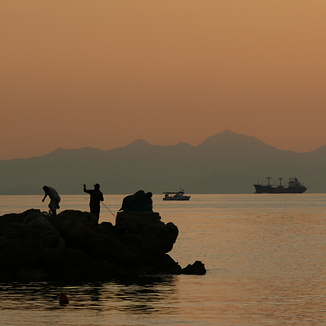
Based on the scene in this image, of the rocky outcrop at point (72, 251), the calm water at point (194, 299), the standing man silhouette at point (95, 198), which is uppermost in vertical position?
the standing man silhouette at point (95, 198)

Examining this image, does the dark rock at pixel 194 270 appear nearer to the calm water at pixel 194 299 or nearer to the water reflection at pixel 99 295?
the calm water at pixel 194 299

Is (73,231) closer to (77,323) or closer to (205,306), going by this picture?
(205,306)

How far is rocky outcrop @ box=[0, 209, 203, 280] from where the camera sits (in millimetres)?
34781

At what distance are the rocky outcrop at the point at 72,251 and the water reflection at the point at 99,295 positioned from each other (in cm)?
194

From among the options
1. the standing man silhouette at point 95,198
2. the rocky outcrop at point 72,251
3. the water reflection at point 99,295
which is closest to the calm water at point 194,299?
the water reflection at point 99,295

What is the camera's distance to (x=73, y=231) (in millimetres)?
36406

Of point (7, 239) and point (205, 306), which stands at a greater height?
point (7, 239)

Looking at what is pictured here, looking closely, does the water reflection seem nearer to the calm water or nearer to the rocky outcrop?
the calm water

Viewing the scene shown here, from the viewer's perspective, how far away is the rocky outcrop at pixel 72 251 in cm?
3478

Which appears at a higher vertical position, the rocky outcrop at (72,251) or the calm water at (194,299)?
the rocky outcrop at (72,251)

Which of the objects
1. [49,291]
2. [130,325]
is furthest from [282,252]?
[130,325]

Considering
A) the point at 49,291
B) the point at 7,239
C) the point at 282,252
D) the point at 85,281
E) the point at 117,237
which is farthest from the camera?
the point at 282,252

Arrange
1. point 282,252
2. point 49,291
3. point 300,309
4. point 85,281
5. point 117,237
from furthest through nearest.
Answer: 1. point 282,252
2. point 117,237
3. point 85,281
4. point 49,291
5. point 300,309

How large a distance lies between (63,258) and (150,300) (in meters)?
8.16
